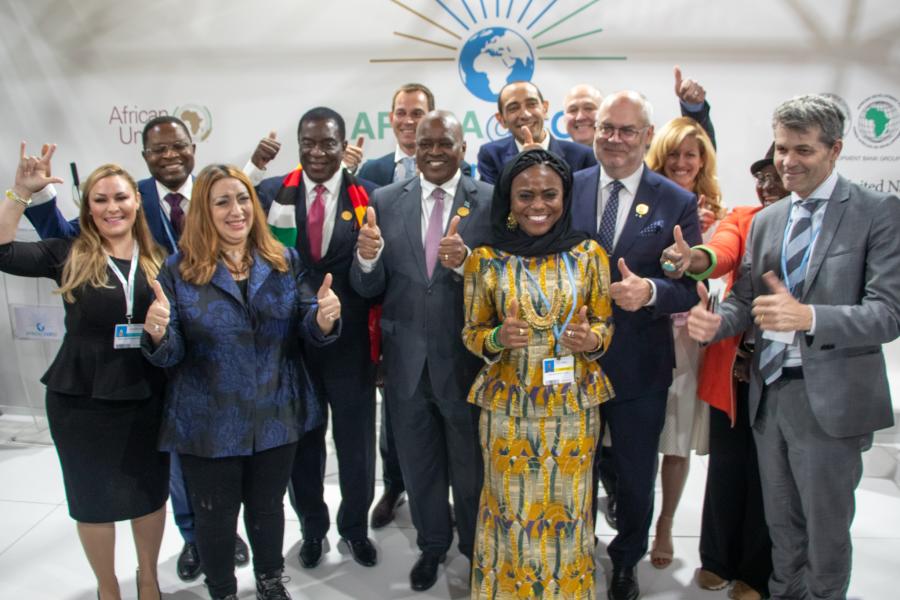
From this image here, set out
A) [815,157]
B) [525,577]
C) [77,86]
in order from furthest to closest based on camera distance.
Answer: [77,86] → [525,577] → [815,157]

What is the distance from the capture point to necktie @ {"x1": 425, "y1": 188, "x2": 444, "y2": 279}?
9.55 feet

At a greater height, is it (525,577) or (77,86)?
(77,86)

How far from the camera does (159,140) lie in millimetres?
3137

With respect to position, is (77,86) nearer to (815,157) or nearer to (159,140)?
(159,140)

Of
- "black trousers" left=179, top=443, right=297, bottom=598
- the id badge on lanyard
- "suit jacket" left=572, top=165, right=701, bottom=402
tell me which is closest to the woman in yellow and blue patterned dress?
"suit jacket" left=572, top=165, right=701, bottom=402

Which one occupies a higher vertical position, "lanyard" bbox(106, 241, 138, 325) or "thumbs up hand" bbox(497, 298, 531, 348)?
"lanyard" bbox(106, 241, 138, 325)

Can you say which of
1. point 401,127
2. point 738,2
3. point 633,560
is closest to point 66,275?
point 401,127

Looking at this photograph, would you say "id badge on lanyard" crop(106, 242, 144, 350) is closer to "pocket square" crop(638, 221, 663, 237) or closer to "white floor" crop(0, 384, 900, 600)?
"white floor" crop(0, 384, 900, 600)

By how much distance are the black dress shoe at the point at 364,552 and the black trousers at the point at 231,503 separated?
0.56 meters

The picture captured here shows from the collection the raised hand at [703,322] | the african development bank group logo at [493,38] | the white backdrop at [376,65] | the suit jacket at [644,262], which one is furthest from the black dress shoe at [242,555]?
the african development bank group logo at [493,38]

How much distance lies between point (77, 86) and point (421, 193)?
377 centimetres

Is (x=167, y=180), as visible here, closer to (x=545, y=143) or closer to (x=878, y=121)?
(x=545, y=143)

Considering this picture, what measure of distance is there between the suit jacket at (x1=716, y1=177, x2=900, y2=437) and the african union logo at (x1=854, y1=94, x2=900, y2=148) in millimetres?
2755

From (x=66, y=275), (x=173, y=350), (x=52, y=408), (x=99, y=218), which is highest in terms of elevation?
(x=99, y=218)
